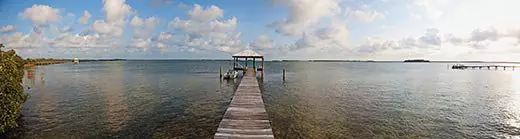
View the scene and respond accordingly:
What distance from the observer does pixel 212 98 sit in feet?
68.1

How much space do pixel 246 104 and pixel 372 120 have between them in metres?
6.72

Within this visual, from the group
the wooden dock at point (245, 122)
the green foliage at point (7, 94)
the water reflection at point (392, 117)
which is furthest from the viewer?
the water reflection at point (392, 117)

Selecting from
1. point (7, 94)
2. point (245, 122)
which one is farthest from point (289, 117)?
point (7, 94)

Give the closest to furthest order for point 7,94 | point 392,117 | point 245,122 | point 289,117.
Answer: point 245,122 < point 7,94 < point 289,117 < point 392,117

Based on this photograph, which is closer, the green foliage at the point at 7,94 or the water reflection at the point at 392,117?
the green foliage at the point at 7,94

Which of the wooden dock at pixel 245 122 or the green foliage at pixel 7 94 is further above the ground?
the green foliage at pixel 7 94

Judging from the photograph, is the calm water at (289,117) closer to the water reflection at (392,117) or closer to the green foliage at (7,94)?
the water reflection at (392,117)

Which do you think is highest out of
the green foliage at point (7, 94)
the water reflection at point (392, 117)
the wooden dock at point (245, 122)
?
the green foliage at point (7, 94)

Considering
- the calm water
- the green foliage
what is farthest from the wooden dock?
the green foliage

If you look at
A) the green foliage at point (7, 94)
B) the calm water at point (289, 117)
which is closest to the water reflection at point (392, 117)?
the calm water at point (289, 117)

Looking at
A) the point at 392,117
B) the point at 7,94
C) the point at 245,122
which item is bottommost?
the point at 392,117

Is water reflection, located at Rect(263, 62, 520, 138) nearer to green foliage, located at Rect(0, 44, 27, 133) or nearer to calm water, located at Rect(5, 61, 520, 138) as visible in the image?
calm water, located at Rect(5, 61, 520, 138)

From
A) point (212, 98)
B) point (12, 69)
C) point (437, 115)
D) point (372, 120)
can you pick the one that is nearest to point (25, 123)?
point (12, 69)

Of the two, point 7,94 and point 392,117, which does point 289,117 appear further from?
point 7,94
